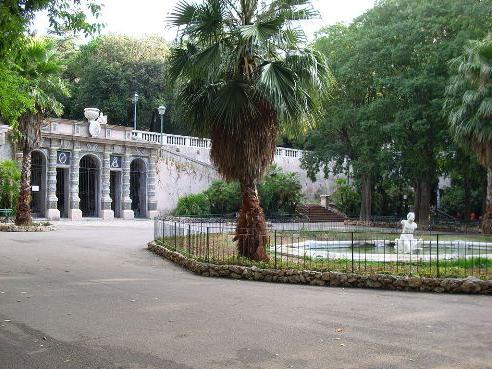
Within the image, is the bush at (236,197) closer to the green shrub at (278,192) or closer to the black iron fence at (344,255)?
the green shrub at (278,192)

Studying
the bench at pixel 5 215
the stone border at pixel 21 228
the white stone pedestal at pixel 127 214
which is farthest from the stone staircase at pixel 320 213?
the stone border at pixel 21 228

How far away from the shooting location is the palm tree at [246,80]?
43.7ft

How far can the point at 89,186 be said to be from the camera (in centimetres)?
3684

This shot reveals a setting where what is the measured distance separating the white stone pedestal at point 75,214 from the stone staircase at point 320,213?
53.4 ft

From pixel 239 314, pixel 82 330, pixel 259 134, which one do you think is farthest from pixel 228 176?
pixel 82 330

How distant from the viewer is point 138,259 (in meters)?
15.8

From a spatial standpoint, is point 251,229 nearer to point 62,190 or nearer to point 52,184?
point 52,184

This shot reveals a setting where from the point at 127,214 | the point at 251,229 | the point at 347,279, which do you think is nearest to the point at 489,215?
the point at 251,229

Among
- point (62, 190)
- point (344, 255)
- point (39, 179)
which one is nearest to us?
point (344, 255)

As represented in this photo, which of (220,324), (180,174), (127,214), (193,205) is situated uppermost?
(180,174)

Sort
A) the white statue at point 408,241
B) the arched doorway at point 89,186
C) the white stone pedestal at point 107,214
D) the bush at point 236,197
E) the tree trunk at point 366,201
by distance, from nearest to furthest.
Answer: the white statue at point 408,241, the white stone pedestal at point 107,214, the bush at point 236,197, the arched doorway at point 89,186, the tree trunk at point 366,201

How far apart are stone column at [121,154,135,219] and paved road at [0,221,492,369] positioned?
2407 cm

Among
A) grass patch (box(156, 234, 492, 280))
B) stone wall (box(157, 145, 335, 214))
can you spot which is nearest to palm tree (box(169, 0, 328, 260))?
grass patch (box(156, 234, 492, 280))

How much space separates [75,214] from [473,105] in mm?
23578
